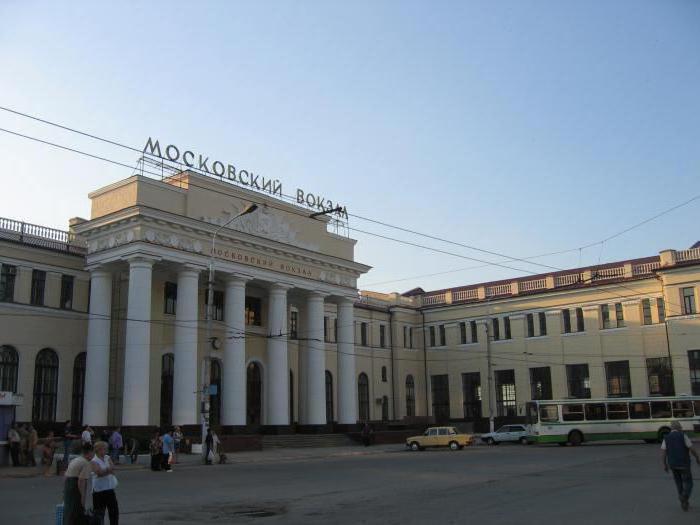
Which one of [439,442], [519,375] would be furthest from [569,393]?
[439,442]

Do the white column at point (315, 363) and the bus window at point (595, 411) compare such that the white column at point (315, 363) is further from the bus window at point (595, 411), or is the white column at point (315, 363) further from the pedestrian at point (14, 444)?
the pedestrian at point (14, 444)

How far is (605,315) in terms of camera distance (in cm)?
5753

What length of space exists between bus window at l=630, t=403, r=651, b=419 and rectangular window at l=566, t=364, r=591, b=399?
15003 millimetres

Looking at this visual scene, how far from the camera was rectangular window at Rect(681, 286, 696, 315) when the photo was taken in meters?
51.8

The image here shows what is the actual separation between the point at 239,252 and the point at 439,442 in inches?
Answer: 625

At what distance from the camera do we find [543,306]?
199 feet

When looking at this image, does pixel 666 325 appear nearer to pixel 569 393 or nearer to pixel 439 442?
pixel 569 393

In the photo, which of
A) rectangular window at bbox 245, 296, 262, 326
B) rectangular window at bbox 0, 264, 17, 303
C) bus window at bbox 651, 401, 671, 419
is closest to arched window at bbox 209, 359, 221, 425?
rectangular window at bbox 245, 296, 262, 326

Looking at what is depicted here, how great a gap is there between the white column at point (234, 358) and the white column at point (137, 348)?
582 cm

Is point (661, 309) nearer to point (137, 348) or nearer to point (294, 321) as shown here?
point (294, 321)

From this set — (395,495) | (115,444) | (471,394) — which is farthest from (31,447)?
(471,394)

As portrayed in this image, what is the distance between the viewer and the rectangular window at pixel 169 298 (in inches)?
1698

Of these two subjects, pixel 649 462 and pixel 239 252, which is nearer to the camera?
pixel 649 462

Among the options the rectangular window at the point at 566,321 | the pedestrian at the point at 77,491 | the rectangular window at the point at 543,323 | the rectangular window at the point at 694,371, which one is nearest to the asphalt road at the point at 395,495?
the pedestrian at the point at 77,491
